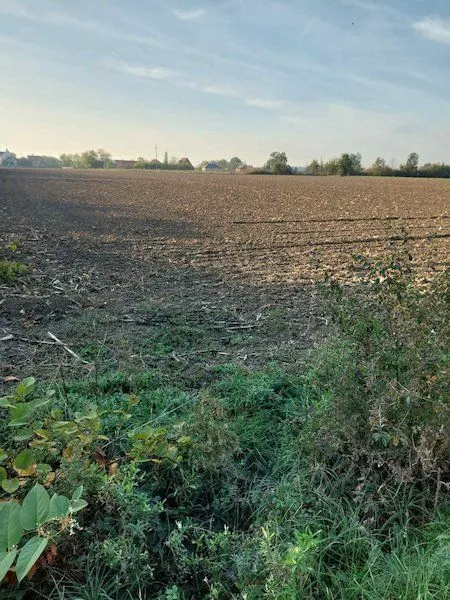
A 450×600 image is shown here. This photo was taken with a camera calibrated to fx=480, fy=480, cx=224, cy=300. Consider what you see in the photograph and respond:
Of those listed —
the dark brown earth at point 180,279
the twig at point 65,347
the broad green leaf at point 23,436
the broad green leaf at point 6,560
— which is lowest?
the twig at point 65,347

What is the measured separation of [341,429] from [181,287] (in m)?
4.61

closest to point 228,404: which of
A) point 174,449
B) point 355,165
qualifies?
point 174,449

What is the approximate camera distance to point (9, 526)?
189 cm

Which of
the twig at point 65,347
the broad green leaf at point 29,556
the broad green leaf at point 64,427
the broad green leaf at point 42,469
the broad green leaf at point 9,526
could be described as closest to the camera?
the broad green leaf at point 29,556

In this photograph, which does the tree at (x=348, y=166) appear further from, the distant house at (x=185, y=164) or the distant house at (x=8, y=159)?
the distant house at (x=8, y=159)

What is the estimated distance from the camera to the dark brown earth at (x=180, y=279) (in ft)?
15.0

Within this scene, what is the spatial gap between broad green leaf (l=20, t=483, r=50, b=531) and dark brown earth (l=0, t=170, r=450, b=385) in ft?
6.92

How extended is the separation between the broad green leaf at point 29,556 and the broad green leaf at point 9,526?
0.19 feet

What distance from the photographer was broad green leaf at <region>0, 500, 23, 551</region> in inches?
72.7

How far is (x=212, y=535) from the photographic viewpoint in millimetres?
2385

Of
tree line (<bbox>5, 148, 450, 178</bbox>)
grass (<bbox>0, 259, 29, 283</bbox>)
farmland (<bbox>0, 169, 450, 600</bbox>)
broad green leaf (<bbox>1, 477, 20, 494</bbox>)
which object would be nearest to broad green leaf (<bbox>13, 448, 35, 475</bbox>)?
farmland (<bbox>0, 169, 450, 600</bbox>)

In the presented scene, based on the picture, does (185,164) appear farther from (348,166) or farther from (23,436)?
(23,436)

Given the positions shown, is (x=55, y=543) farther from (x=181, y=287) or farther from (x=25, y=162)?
(x=25, y=162)

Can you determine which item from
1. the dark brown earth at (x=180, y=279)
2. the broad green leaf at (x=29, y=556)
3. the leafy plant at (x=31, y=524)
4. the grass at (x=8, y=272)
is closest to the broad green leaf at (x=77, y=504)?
the leafy plant at (x=31, y=524)
